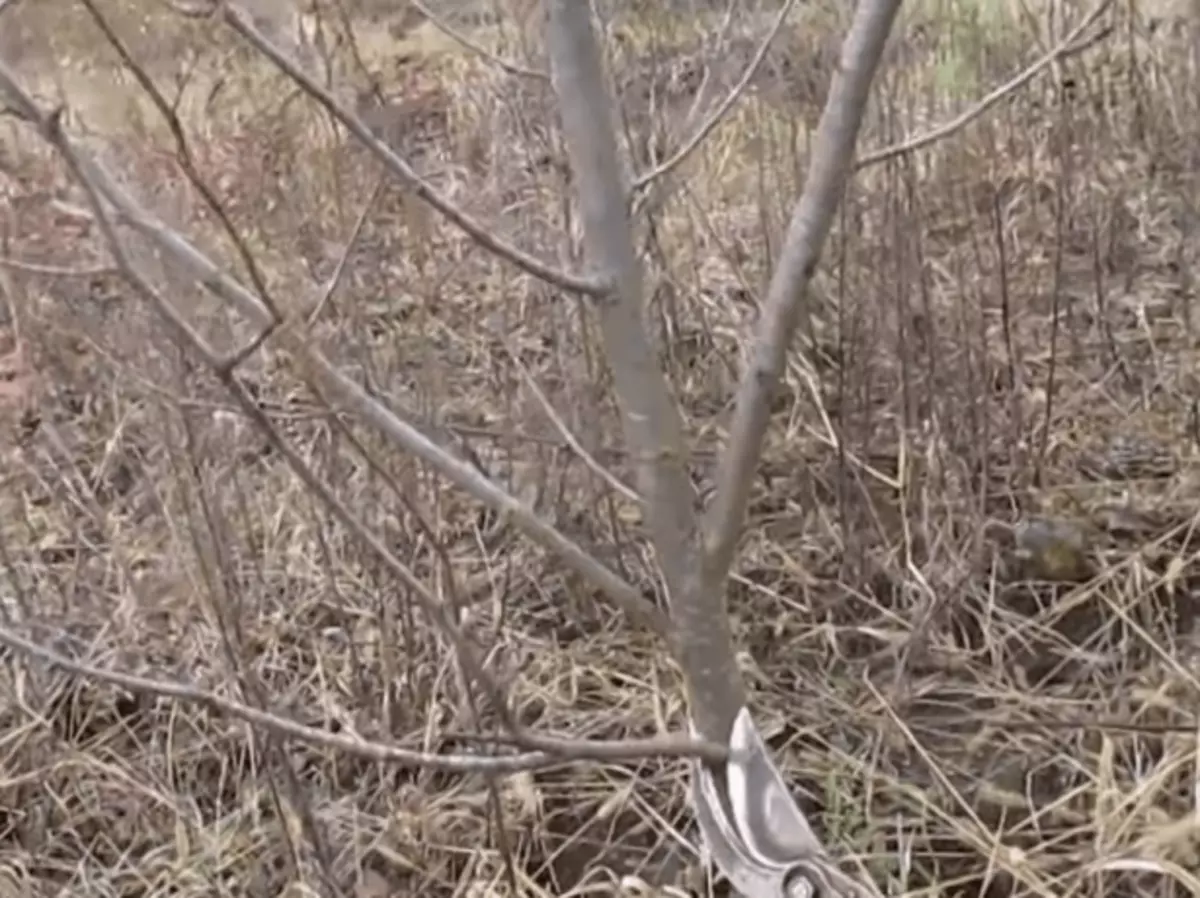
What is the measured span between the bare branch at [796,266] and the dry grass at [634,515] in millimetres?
508

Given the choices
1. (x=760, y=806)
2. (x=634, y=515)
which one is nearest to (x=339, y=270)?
(x=760, y=806)

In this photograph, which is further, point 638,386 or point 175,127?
point 638,386

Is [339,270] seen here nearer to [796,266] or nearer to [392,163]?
[392,163]

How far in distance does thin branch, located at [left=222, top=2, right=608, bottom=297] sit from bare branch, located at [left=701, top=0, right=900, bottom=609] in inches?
5.5

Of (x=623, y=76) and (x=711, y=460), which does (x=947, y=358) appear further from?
(x=623, y=76)

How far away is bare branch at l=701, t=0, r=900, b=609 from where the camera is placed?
1.19m

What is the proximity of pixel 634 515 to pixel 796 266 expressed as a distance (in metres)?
1.12

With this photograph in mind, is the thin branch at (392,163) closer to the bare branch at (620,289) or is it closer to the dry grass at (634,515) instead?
the bare branch at (620,289)

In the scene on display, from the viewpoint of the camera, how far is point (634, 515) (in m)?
2.35

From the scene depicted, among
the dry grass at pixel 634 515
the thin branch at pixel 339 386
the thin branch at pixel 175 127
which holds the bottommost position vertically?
the dry grass at pixel 634 515

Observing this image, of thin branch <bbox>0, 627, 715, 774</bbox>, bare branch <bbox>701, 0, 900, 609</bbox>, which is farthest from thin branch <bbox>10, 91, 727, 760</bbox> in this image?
bare branch <bbox>701, 0, 900, 609</bbox>

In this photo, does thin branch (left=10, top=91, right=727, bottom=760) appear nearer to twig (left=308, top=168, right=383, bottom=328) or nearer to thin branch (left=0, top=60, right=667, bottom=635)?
thin branch (left=0, top=60, right=667, bottom=635)

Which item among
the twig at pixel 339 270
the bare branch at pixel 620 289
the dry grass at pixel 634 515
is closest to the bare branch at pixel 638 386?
the bare branch at pixel 620 289

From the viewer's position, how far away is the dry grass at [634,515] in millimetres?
1952
